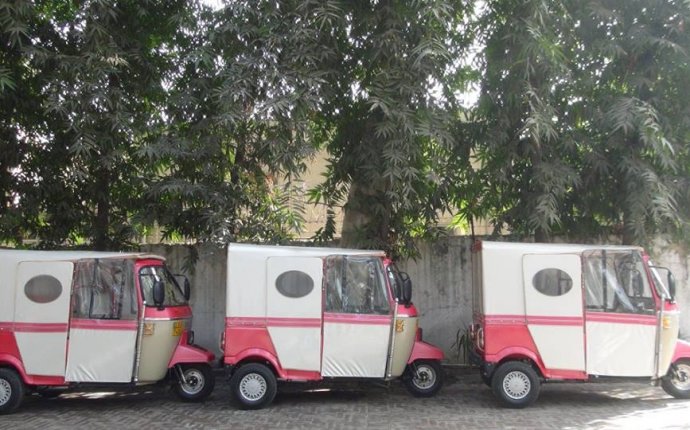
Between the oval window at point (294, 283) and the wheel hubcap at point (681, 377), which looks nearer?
the oval window at point (294, 283)

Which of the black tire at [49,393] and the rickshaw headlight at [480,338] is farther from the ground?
the rickshaw headlight at [480,338]

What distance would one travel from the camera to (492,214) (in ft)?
38.1

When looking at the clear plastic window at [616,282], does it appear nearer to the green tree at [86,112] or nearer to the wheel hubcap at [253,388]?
the wheel hubcap at [253,388]

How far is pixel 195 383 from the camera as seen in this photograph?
32.5 feet

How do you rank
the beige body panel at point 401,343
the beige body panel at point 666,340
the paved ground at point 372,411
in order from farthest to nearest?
1. the beige body panel at point 401,343
2. the beige body panel at point 666,340
3. the paved ground at point 372,411

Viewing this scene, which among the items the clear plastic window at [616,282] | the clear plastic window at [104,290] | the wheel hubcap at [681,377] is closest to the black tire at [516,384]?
the clear plastic window at [616,282]

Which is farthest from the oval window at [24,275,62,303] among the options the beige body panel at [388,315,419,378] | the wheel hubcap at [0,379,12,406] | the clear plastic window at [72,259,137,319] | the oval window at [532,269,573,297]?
the oval window at [532,269,573,297]

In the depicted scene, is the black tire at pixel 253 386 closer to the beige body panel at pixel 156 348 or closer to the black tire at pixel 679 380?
the beige body panel at pixel 156 348

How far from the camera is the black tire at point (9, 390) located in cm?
925

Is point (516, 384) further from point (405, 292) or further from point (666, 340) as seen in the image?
point (666, 340)

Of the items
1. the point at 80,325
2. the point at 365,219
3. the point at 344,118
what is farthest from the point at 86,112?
the point at 365,219

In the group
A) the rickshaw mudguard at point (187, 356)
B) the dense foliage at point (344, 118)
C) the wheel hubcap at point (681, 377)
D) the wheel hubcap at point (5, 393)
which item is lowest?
the wheel hubcap at point (5, 393)

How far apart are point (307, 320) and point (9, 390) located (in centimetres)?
410

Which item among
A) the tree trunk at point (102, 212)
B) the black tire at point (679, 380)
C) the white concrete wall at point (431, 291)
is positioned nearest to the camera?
the black tire at point (679, 380)
